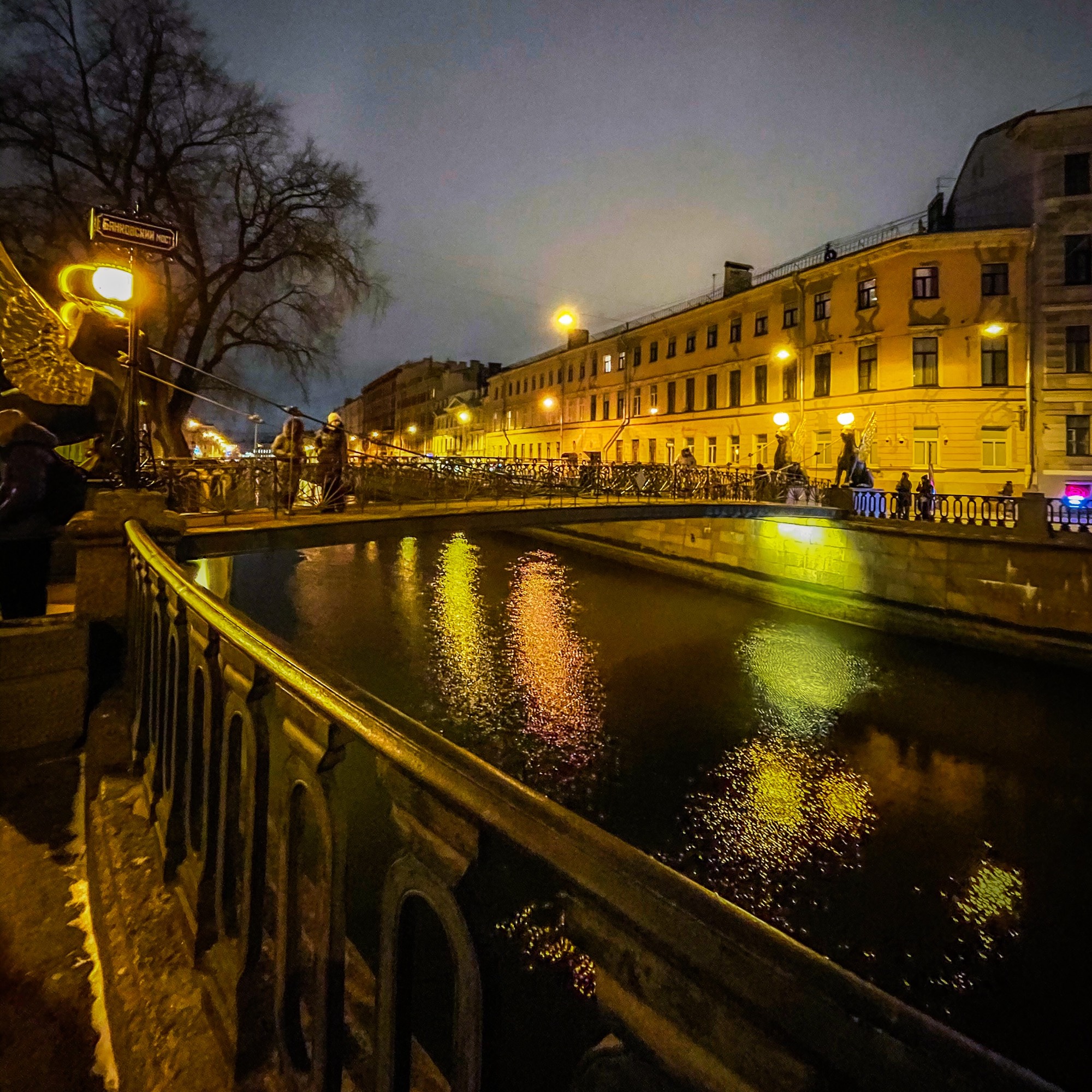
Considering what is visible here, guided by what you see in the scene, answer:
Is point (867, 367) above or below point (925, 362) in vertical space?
above

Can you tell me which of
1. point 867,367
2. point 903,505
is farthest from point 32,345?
point 867,367

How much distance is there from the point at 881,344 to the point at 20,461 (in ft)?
94.3

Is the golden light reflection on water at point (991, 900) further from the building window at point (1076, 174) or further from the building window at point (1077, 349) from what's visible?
the building window at point (1076, 174)

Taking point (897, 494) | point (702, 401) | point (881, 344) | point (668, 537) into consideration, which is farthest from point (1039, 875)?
point (702, 401)

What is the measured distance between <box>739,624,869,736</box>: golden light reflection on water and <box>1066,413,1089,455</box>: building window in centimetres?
1322

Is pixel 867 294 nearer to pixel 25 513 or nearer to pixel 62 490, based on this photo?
pixel 62 490

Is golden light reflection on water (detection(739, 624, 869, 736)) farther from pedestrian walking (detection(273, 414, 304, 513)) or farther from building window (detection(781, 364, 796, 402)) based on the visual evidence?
building window (detection(781, 364, 796, 402))

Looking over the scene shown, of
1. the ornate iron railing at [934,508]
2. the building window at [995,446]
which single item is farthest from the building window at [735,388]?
the ornate iron railing at [934,508]

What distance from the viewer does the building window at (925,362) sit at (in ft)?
84.7

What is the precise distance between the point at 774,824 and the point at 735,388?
91.6ft

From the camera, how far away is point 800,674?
15.9m

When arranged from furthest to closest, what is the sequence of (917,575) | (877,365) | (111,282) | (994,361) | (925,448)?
(877,365) < (925,448) < (994,361) < (917,575) < (111,282)

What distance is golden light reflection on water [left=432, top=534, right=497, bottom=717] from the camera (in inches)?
555

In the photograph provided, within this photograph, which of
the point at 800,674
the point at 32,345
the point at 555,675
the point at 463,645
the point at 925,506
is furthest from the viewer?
the point at 925,506
